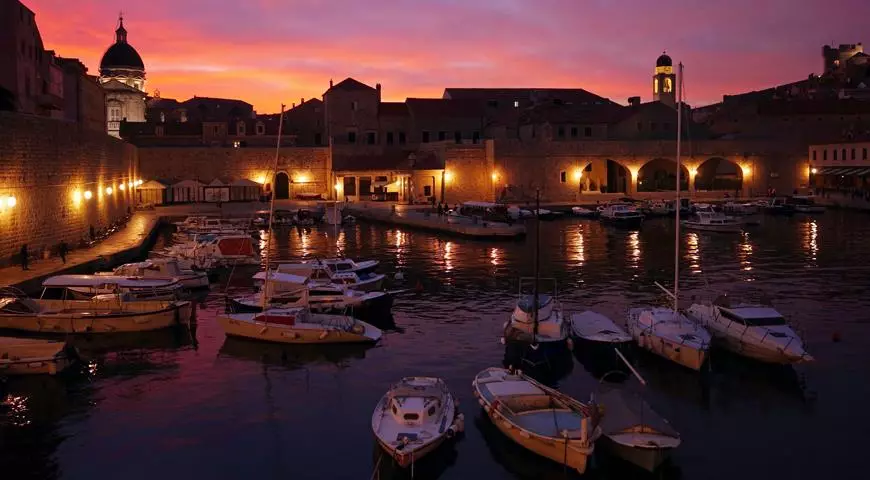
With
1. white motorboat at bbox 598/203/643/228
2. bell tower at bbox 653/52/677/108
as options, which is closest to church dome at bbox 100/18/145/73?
bell tower at bbox 653/52/677/108

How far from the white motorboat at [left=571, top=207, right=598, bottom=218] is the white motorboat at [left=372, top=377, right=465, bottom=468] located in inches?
1806

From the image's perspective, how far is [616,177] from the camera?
75.4 meters

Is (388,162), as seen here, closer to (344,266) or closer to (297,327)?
(344,266)

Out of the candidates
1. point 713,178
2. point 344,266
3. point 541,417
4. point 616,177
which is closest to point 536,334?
point 541,417

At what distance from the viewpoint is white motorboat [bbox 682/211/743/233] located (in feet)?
170

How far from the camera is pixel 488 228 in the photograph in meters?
49.0

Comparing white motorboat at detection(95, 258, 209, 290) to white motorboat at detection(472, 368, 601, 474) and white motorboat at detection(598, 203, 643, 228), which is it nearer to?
white motorboat at detection(472, 368, 601, 474)

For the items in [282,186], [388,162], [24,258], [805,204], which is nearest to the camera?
[24,258]

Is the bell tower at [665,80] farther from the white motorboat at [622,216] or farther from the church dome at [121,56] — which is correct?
the church dome at [121,56]

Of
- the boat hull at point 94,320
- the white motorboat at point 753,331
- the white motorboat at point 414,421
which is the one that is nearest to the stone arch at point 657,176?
the white motorboat at point 753,331

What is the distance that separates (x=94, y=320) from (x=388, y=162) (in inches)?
1916

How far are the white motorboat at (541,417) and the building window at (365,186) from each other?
54535mm

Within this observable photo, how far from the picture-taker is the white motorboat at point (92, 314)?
23.3 m

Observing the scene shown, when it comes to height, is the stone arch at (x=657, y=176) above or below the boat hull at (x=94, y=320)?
above
